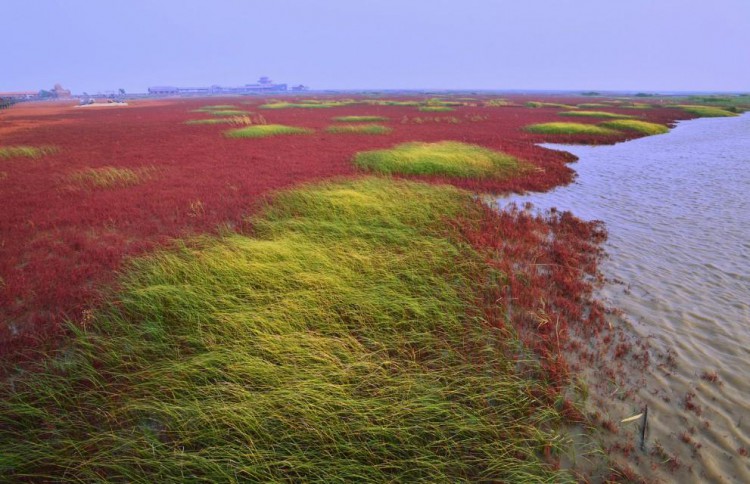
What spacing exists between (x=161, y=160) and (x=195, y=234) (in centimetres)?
1408

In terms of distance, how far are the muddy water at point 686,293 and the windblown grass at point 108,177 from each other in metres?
16.8

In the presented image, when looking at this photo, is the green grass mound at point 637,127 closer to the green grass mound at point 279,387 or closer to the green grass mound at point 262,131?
the green grass mound at point 262,131

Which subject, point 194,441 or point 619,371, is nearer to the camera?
point 194,441

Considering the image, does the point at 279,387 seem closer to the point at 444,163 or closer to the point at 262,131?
the point at 444,163

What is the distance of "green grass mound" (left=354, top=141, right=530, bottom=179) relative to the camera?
701 inches

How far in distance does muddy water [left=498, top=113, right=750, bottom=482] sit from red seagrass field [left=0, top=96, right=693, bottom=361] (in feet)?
13.7

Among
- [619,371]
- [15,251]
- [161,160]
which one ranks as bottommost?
[619,371]

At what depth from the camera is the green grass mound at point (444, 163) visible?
1779 centimetres

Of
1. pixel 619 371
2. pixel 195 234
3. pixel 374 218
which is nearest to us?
pixel 619 371

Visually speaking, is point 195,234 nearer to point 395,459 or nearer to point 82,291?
point 82,291

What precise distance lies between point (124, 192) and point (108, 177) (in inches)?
113

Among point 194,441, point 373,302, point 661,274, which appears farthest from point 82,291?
point 661,274

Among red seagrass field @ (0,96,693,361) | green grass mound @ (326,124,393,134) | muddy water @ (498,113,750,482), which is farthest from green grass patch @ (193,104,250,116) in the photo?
muddy water @ (498,113,750,482)

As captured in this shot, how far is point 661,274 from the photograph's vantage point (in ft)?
26.0
